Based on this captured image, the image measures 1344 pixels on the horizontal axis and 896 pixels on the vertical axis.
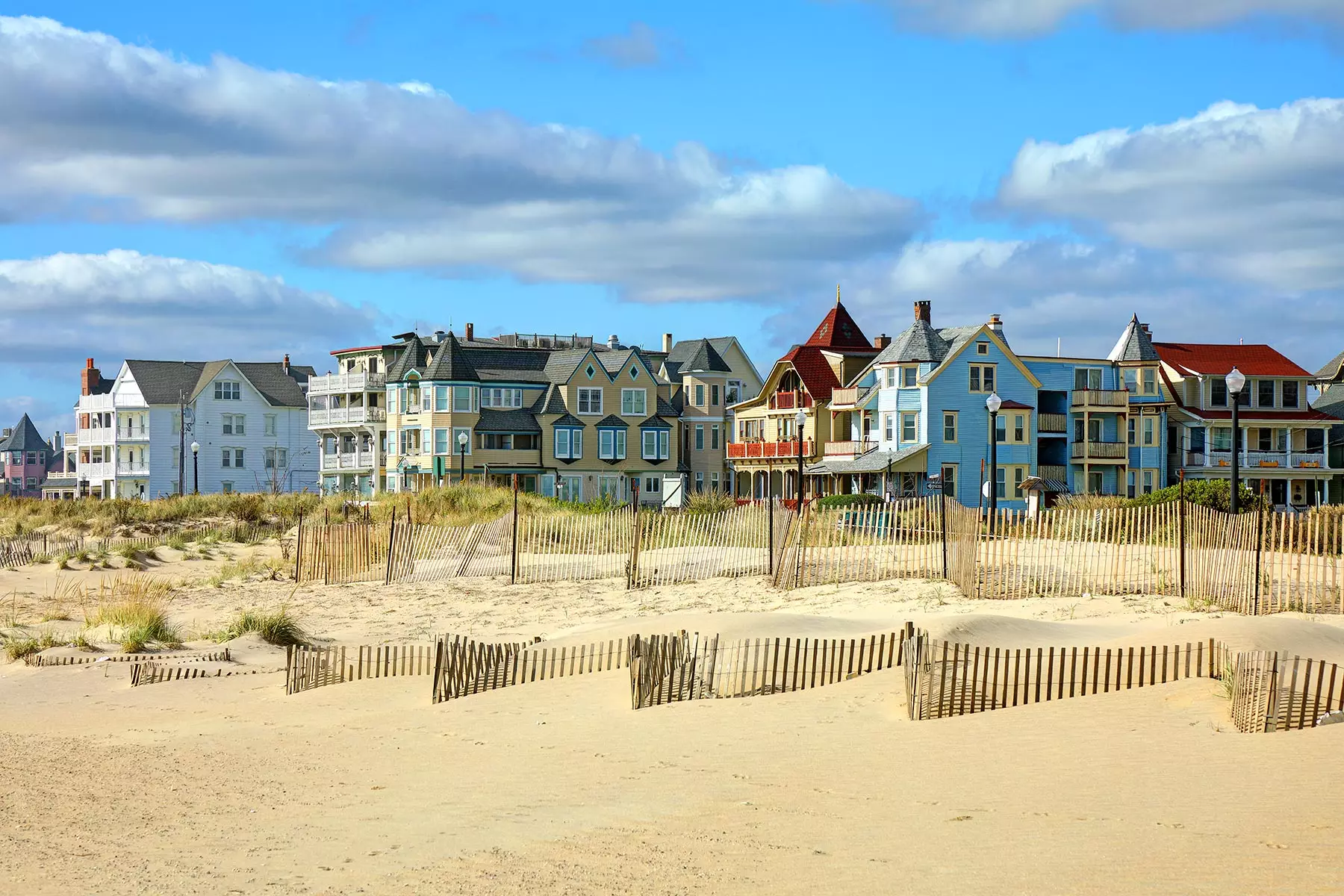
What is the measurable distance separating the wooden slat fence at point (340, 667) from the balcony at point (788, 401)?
1936 inches

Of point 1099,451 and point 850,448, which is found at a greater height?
point 850,448

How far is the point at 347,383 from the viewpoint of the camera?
78188mm

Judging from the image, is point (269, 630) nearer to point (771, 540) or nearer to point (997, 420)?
point (771, 540)

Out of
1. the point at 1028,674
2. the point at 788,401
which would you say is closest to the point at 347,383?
the point at 788,401

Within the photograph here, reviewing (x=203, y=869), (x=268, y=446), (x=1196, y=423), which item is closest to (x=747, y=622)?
(x=203, y=869)

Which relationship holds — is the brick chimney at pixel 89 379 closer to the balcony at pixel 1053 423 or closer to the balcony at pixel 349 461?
the balcony at pixel 349 461

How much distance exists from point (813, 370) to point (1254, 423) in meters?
20.8

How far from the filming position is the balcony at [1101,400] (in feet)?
203

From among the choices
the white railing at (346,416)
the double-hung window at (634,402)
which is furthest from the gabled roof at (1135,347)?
the white railing at (346,416)

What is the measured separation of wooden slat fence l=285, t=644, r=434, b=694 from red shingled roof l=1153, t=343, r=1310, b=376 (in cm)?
5713

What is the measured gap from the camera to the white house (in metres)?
82.7

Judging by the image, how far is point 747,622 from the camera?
17.3 m

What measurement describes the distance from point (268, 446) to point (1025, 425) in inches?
1851

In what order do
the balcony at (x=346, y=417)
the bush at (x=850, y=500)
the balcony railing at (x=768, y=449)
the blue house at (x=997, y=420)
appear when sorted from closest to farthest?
the bush at (x=850, y=500) < the blue house at (x=997, y=420) < the balcony railing at (x=768, y=449) < the balcony at (x=346, y=417)
